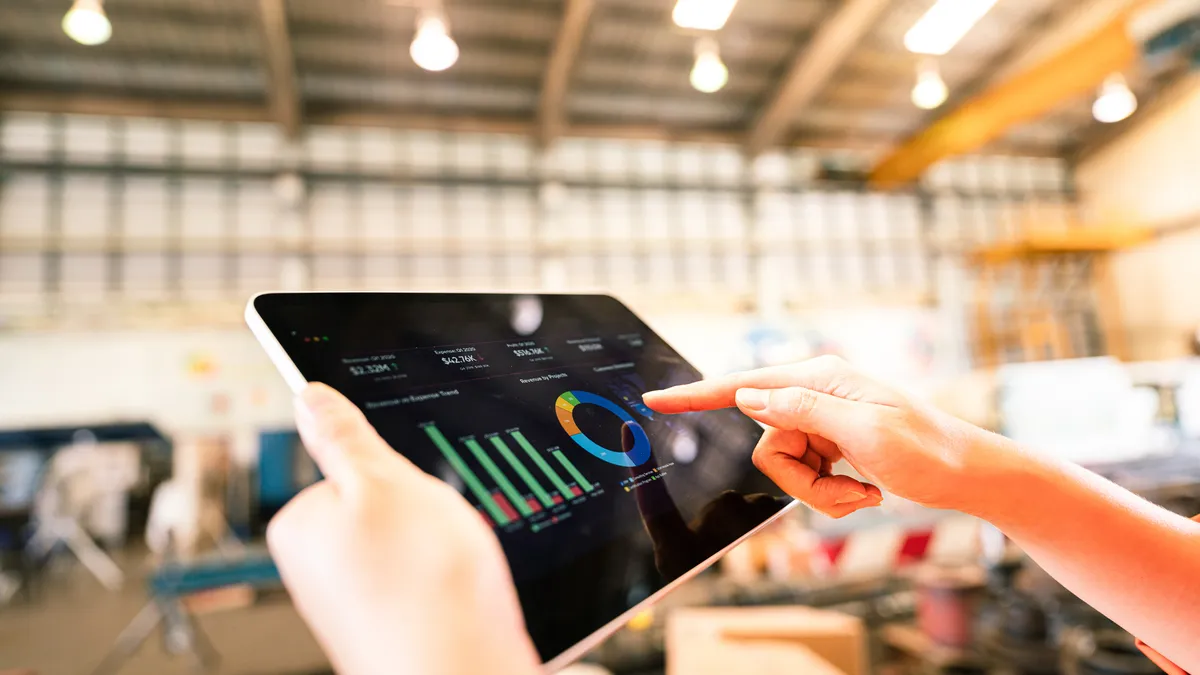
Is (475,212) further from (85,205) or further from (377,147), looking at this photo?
(85,205)

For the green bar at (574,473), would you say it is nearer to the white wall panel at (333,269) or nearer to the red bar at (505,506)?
the red bar at (505,506)

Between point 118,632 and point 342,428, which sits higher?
point 342,428

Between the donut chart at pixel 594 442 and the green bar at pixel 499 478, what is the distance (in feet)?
0.36

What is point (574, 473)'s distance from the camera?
0.57 m

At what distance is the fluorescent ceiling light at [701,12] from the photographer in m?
5.62

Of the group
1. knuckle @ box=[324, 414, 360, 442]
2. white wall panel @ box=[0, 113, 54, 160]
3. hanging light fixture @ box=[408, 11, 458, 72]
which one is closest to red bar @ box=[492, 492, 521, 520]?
knuckle @ box=[324, 414, 360, 442]

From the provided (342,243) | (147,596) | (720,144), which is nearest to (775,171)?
(720,144)

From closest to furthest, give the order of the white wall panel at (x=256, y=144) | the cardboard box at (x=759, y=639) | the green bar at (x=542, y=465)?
→ the green bar at (x=542, y=465), the cardboard box at (x=759, y=639), the white wall panel at (x=256, y=144)

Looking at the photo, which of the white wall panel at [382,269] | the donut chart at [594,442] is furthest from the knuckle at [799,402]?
the white wall panel at [382,269]

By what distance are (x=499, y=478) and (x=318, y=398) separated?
0.48ft

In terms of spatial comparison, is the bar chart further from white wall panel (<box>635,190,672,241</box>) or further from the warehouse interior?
white wall panel (<box>635,190,672,241</box>)

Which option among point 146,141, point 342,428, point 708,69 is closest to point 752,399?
point 342,428

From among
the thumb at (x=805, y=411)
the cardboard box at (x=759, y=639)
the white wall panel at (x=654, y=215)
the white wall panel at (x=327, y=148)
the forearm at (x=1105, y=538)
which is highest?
the white wall panel at (x=327, y=148)

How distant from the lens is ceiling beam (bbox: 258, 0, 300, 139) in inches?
254
